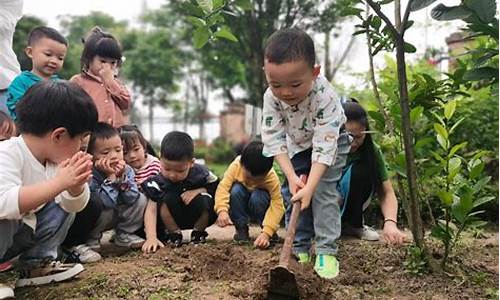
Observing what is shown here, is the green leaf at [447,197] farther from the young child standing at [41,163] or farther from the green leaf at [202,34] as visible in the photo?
the young child standing at [41,163]

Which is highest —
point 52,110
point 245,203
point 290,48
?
point 290,48

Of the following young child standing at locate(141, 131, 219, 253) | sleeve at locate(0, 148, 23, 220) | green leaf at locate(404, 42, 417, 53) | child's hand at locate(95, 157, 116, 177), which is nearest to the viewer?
sleeve at locate(0, 148, 23, 220)

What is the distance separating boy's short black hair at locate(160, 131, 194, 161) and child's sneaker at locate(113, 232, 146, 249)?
→ 0.50 meters

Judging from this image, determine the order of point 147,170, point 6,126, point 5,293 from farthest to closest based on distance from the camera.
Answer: point 147,170 < point 6,126 < point 5,293

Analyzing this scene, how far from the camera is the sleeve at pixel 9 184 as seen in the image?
1945mm

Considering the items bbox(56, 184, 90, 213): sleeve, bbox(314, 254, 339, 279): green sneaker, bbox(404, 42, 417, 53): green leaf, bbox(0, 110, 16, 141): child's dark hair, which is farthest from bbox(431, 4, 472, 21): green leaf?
bbox(0, 110, 16, 141): child's dark hair

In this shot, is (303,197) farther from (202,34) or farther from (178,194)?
(178,194)

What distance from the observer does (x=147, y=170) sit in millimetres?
3514

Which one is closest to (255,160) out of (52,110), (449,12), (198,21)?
(198,21)

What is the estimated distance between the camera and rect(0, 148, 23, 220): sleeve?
195 cm

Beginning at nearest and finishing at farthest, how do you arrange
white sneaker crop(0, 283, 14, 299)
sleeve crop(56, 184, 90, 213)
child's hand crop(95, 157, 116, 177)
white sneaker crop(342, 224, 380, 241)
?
1. white sneaker crop(0, 283, 14, 299)
2. sleeve crop(56, 184, 90, 213)
3. child's hand crop(95, 157, 116, 177)
4. white sneaker crop(342, 224, 380, 241)

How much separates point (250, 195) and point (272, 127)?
0.86m

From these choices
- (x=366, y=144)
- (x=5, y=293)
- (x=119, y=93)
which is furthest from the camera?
(x=119, y=93)

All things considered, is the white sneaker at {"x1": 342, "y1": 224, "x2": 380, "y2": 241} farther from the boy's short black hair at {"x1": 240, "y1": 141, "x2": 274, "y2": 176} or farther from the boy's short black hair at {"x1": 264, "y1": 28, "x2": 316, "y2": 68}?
the boy's short black hair at {"x1": 264, "y1": 28, "x2": 316, "y2": 68}
